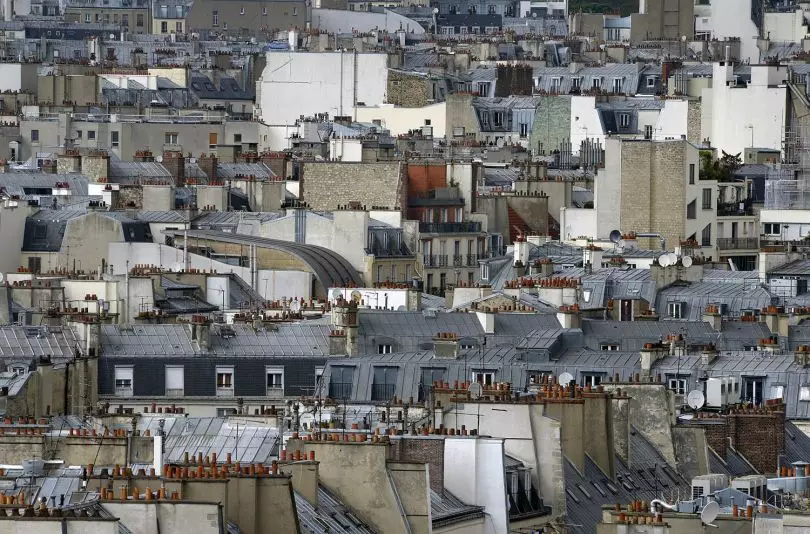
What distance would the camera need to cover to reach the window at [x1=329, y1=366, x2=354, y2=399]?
5312cm

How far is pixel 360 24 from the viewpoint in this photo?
171750mm

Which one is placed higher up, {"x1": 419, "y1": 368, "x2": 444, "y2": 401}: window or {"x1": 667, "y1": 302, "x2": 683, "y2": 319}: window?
{"x1": 419, "y1": 368, "x2": 444, "y2": 401}: window

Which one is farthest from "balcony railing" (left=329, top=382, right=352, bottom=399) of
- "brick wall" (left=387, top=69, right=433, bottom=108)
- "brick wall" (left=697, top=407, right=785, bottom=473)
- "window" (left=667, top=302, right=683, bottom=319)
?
"brick wall" (left=387, top=69, right=433, bottom=108)

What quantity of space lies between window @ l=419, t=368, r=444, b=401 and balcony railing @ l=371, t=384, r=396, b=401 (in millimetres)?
388

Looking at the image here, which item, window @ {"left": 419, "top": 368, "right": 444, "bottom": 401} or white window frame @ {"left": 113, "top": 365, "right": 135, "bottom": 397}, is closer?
window @ {"left": 419, "top": 368, "right": 444, "bottom": 401}

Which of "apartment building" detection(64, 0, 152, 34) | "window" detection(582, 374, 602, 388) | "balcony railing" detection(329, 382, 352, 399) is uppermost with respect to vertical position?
"window" detection(582, 374, 602, 388)

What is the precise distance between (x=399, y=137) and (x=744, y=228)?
16.1m

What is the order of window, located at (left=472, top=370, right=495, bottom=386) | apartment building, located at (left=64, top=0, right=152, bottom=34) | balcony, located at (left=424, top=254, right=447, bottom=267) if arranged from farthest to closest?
apartment building, located at (left=64, top=0, right=152, bottom=34) → balcony, located at (left=424, top=254, right=447, bottom=267) → window, located at (left=472, top=370, right=495, bottom=386)

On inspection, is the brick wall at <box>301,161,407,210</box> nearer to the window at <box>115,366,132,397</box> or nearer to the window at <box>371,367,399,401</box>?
the window at <box>115,366,132,397</box>

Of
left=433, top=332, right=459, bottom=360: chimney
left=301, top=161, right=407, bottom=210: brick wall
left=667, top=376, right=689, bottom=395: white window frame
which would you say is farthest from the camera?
left=301, top=161, right=407, bottom=210: brick wall

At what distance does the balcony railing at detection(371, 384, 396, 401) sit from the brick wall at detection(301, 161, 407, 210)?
98.3 feet

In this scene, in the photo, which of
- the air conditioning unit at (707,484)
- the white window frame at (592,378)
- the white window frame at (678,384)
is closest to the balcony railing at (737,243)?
A: the white window frame at (678,384)

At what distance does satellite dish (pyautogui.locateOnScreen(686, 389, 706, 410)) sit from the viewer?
5059 centimetres

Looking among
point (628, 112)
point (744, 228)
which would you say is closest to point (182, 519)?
point (744, 228)
